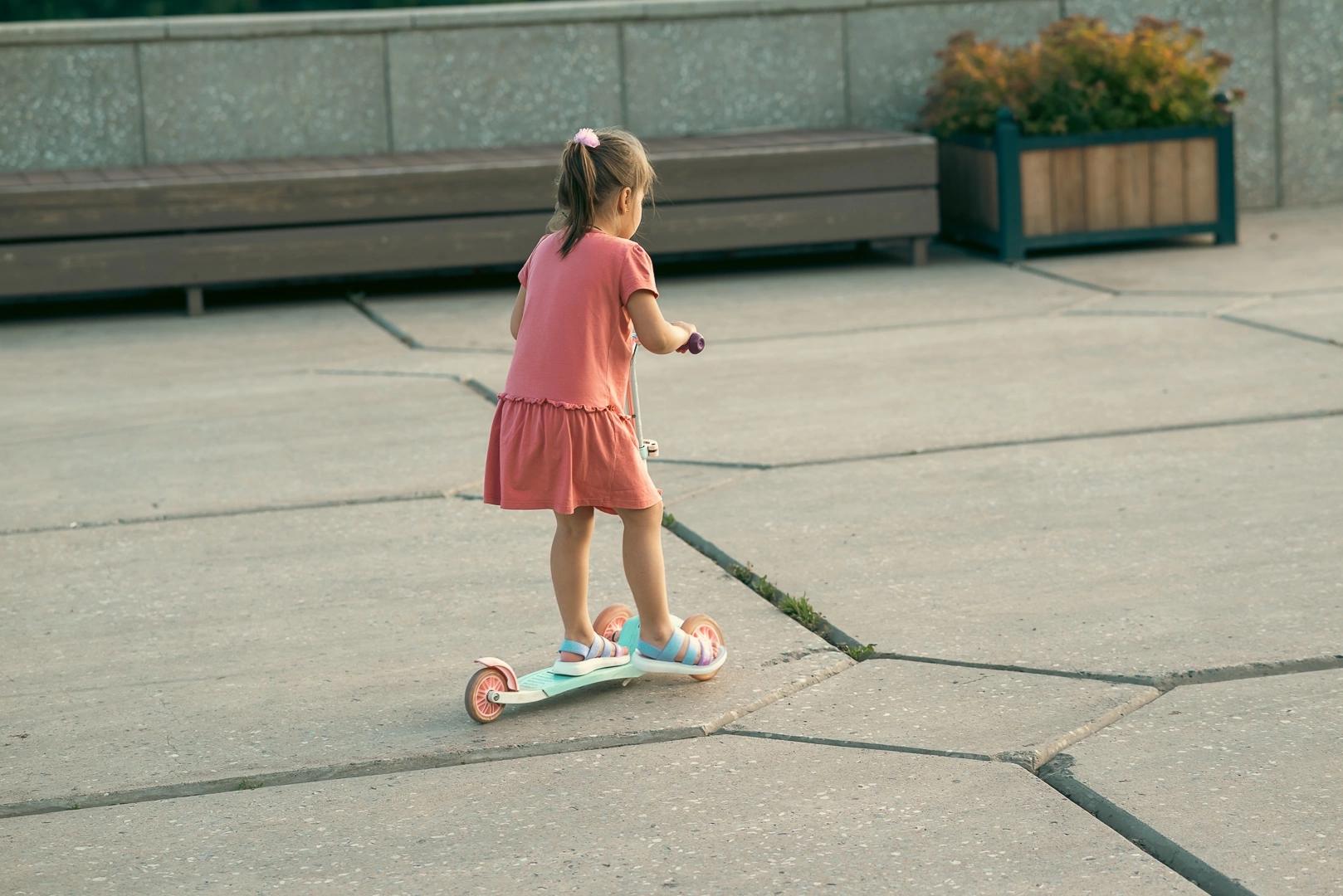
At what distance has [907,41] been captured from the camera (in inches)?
448

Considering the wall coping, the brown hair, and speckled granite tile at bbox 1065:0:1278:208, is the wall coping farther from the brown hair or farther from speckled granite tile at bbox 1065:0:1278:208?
the brown hair

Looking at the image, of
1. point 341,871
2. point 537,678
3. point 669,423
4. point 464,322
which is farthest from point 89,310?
point 341,871

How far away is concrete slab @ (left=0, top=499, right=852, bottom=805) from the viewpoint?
3.54 metres

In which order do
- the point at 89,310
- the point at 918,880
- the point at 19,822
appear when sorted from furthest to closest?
the point at 89,310, the point at 19,822, the point at 918,880

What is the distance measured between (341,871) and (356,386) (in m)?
4.59

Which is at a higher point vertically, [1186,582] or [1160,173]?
[1160,173]

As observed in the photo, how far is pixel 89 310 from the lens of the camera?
9.96 m

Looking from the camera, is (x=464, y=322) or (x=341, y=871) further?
(x=464, y=322)

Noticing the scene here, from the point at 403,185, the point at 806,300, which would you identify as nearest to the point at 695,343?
the point at 806,300

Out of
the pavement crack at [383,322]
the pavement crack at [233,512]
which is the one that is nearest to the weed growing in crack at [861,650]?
the pavement crack at [233,512]

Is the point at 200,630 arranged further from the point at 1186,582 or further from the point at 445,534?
the point at 1186,582

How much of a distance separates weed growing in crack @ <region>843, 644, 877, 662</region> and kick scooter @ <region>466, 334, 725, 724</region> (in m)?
0.30

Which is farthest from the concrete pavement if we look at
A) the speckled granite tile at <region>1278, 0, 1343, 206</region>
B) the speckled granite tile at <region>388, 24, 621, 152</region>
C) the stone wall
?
the speckled granite tile at <region>1278, 0, 1343, 206</region>

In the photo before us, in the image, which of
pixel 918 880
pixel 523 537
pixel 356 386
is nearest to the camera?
pixel 918 880
